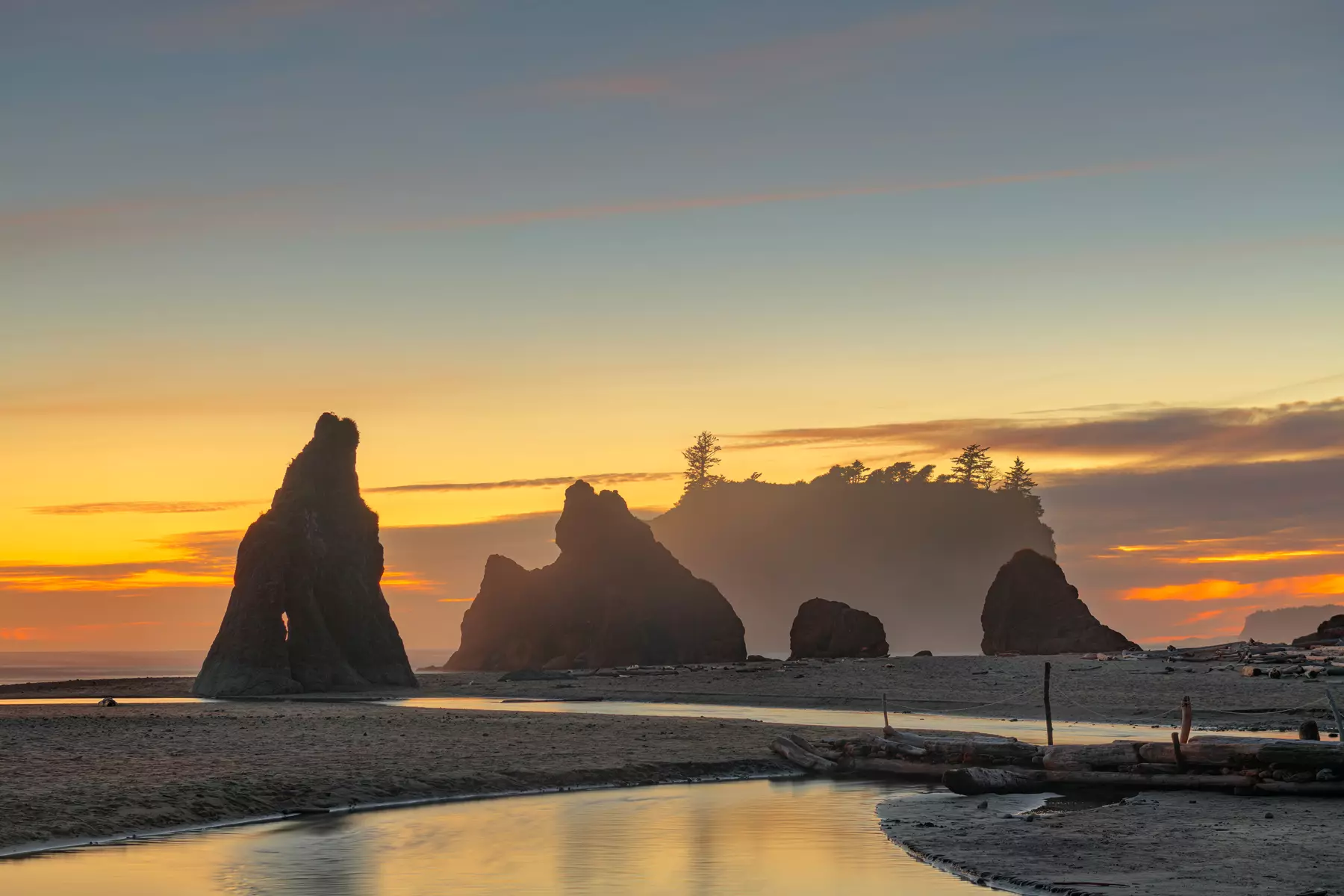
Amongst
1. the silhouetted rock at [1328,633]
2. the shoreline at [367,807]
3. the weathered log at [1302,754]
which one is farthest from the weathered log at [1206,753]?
the silhouetted rock at [1328,633]

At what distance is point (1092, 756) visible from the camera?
28453 mm

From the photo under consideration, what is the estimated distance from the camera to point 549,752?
35.9 meters

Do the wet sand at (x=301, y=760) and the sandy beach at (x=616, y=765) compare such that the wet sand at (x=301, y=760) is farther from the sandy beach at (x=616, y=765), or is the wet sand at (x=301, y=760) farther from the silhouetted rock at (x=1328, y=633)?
the silhouetted rock at (x=1328, y=633)

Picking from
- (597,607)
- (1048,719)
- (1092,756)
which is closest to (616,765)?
(1048,719)

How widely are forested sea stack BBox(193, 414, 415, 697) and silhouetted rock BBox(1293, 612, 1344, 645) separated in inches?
2282

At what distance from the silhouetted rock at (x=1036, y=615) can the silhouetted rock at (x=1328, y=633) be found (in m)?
14.6

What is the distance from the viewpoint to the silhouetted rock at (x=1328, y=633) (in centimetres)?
7925

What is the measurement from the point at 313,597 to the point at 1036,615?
57677mm

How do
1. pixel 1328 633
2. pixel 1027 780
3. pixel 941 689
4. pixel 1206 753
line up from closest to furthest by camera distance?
pixel 1206 753 → pixel 1027 780 → pixel 941 689 → pixel 1328 633

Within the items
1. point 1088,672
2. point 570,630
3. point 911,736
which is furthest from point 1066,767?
point 570,630

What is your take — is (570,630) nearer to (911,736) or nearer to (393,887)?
(911,736)

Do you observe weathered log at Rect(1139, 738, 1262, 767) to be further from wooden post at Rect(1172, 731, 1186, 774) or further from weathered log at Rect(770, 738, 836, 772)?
weathered log at Rect(770, 738, 836, 772)

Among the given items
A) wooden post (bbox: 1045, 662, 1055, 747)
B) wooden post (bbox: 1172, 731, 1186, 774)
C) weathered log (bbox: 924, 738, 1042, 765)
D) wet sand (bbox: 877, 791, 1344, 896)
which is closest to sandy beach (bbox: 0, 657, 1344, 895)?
wet sand (bbox: 877, 791, 1344, 896)

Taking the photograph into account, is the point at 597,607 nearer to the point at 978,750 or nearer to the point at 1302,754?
the point at 978,750
